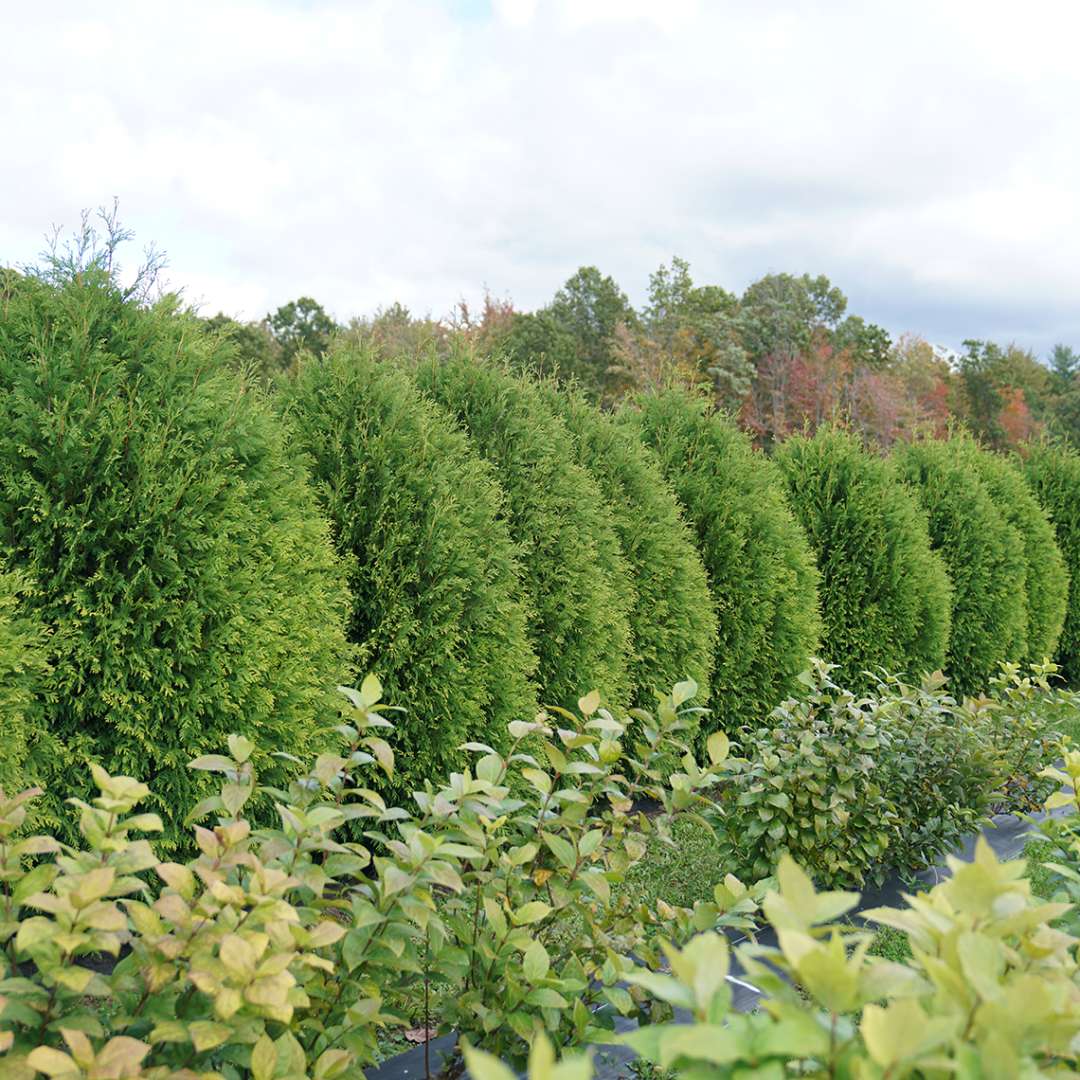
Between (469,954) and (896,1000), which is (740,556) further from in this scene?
(896,1000)

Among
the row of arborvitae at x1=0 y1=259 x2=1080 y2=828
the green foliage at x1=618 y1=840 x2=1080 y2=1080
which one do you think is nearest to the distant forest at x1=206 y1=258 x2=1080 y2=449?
the row of arborvitae at x1=0 y1=259 x2=1080 y2=828

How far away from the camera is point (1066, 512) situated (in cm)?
1266

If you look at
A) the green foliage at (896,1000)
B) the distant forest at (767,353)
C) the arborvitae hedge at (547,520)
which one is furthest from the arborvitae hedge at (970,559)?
the distant forest at (767,353)

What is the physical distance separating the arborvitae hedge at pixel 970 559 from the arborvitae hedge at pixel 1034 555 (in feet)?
2.91

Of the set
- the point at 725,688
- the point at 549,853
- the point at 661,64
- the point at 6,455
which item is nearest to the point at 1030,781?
the point at 725,688

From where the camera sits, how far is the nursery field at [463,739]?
156cm

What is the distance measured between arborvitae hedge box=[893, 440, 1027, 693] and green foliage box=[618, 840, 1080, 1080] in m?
8.85

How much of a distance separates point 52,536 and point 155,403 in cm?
67

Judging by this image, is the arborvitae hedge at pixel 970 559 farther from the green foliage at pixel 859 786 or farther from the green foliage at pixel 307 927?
the green foliage at pixel 307 927

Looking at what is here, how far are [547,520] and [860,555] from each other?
3.75 meters

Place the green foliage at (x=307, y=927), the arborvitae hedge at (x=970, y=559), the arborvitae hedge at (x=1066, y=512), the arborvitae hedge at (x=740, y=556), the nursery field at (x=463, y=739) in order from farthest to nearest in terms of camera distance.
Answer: the arborvitae hedge at (x=1066, y=512) < the arborvitae hedge at (x=970, y=559) < the arborvitae hedge at (x=740, y=556) < the green foliage at (x=307, y=927) < the nursery field at (x=463, y=739)

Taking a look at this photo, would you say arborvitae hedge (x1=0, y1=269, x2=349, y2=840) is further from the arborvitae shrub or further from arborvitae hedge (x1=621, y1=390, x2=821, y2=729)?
arborvitae hedge (x1=621, y1=390, x2=821, y2=729)

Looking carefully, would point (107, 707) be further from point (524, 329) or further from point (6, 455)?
point (524, 329)

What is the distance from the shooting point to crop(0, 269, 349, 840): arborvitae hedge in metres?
3.71
